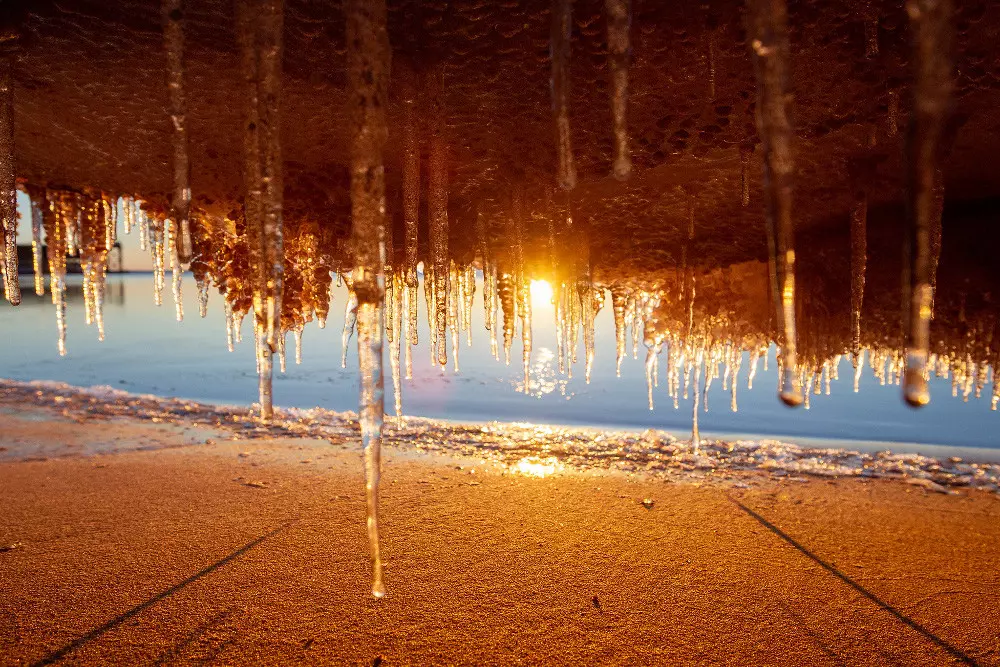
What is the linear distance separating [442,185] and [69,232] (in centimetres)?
414

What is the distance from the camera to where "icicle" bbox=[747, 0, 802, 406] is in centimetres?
138

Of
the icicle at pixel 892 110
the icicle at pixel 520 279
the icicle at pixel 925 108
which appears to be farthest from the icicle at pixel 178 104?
the icicle at pixel 892 110

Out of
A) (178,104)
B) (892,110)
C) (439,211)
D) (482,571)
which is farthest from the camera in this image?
(439,211)

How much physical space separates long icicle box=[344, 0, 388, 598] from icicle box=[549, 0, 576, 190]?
0.66m

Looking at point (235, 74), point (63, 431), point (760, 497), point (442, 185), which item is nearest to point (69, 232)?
point (63, 431)

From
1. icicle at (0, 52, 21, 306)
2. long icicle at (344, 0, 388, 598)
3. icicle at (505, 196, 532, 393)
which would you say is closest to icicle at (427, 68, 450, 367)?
icicle at (505, 196, 532, 393)

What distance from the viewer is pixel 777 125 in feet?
4.61

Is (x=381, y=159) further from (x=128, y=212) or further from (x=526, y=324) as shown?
(x=128, y=212)

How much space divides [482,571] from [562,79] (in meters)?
2.74

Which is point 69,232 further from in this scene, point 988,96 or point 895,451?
point 895,451

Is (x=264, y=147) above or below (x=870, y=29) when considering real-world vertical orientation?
below

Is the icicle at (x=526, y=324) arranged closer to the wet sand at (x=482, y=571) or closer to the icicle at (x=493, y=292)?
the icicle at (x=493, y=292)

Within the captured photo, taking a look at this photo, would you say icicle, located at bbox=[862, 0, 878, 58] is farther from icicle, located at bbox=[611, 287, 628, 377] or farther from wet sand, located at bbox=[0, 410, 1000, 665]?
icicle, located at bbox=[611, 287, 628, 377]

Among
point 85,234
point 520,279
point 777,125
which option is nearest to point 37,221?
point 85,234
